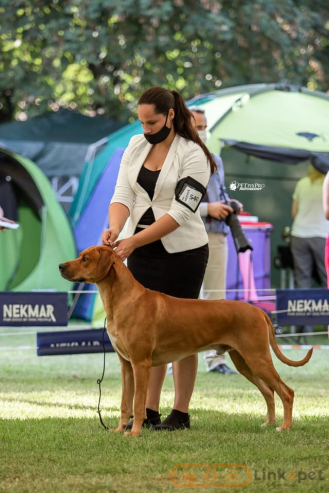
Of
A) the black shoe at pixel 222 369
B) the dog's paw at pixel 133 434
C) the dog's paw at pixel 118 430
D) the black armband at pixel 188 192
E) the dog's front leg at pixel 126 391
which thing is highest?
the black armband at pixel 188 192

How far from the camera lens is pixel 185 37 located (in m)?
15.2

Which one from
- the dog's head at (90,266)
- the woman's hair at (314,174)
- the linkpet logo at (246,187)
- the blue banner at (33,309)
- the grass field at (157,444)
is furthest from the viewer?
the woman's hair at (314,174)

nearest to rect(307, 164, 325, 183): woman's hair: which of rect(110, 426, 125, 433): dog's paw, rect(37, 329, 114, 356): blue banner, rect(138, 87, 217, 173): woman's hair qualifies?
rect(37, 329, 114, 356): blue banner

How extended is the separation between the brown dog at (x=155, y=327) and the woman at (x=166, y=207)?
8.5 inches

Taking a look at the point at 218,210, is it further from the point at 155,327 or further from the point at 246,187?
the point at 155,327

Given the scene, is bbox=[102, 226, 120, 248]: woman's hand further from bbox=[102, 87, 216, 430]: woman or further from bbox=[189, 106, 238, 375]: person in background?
bbox=[189, 106, 238, 375]: person in background

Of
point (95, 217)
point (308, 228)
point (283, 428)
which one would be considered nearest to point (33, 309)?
point (283, 428)

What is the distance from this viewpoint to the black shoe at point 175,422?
4.40 m

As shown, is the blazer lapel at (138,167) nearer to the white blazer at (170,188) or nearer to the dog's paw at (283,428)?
the white blazer at (170,188)

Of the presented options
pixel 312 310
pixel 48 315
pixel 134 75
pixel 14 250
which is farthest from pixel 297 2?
pixel 48 315

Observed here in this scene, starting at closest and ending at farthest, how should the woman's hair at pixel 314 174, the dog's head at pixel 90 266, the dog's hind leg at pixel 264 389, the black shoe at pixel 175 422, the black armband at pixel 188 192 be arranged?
the dog's head at pixel 90 266 < the black armband at pixel 188 192 < the black shoe at pixel 175 422 < the dog's hind leg at pixel 264 389 < the woman's hair at pixel 314 174

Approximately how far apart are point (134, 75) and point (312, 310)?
9387 mm

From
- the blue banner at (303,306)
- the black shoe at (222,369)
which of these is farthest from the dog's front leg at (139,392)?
the blue banner at (303,306)

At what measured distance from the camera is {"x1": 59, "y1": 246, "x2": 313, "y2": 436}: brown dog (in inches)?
161
